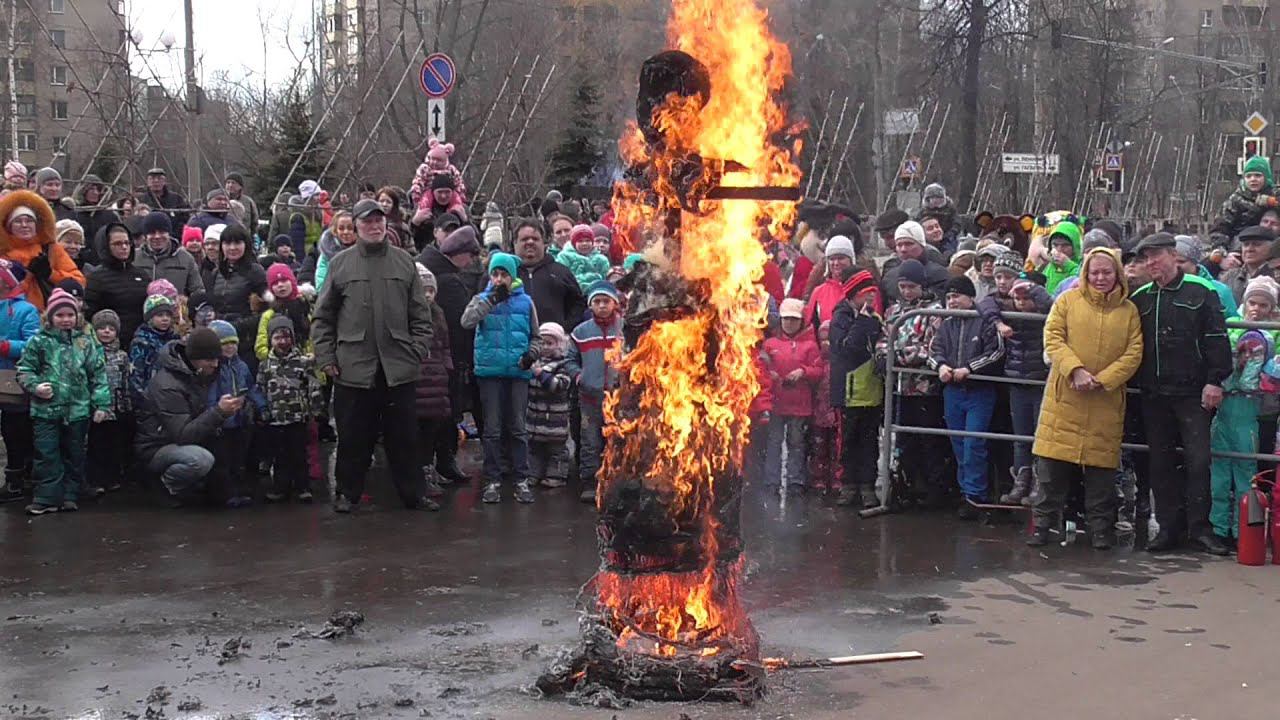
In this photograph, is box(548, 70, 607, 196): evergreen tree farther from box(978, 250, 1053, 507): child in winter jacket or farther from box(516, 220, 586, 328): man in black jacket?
box(978, 250, 1053, 507): child in winter jacket

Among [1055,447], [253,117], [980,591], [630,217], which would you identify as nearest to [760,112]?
[630,217]

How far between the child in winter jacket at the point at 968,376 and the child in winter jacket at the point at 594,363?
2.58 meters

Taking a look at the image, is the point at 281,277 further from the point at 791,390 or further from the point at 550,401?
the point at 791,390

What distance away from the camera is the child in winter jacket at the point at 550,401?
11.5 m

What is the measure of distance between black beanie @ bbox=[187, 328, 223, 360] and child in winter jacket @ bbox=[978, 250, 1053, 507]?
5.74 meters

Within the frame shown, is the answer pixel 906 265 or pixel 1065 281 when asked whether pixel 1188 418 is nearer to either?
pixel 1065 281

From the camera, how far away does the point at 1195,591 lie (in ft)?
27.9

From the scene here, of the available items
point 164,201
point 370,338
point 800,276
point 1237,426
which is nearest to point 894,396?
point 1237,426

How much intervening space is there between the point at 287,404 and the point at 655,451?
17.5 feet

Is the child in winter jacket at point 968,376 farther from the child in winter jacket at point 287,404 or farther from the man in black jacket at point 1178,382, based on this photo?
the child in winter jacket at point 287,404

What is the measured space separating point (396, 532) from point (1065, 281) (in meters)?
5.34

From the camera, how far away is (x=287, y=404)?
435 inches

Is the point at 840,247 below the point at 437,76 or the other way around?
below

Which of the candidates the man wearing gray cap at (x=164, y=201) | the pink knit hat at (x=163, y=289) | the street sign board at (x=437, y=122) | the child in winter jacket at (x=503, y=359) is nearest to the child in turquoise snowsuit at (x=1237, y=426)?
the child in winter jacket at (x=503, y=359)
